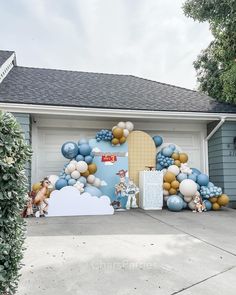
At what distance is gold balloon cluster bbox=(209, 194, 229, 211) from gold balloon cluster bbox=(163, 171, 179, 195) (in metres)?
0.97

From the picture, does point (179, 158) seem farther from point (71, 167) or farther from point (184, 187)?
point (71, 167)

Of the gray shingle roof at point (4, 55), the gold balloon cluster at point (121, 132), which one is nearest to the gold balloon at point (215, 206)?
the gold balloon cluster at point (121, 132)

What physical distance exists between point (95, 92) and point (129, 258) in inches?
243

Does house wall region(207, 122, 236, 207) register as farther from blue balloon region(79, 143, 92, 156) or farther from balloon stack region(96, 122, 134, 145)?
blue balloon region(79, 143, 92, 156)

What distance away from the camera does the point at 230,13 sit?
7.73 metres

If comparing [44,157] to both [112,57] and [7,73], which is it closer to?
[7,73]

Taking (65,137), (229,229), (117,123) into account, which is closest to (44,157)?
(65,137)

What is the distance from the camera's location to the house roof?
25.6 feet

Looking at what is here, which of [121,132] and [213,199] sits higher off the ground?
[121,132]

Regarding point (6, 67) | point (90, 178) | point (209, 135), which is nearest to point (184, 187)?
point (209, 135)

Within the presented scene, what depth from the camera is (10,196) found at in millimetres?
2225

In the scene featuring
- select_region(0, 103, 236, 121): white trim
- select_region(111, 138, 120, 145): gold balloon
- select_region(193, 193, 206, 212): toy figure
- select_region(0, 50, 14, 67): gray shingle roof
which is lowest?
select_region(193, 193, 206, 212): toy figure

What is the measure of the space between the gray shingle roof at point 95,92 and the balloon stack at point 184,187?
1.50 m

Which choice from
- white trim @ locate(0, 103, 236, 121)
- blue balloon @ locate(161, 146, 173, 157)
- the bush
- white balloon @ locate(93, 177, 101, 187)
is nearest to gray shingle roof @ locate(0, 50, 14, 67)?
white trim @ locate(0, 103, 236, 121)
